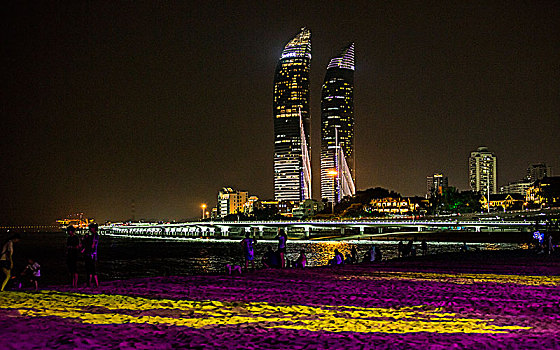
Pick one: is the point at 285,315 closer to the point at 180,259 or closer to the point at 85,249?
the point at 85,249

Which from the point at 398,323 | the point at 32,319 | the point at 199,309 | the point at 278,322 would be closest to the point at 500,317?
the point at 398,323

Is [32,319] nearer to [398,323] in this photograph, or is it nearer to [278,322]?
[278,322]

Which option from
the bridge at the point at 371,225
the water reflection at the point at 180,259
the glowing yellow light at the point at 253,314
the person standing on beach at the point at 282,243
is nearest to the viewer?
the glowing yellow light at the point at 253,314

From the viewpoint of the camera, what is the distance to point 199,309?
12.5 metres

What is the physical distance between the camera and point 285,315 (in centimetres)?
1179

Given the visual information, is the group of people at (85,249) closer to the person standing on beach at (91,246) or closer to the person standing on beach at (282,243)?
the person standing on beach at (91,246)

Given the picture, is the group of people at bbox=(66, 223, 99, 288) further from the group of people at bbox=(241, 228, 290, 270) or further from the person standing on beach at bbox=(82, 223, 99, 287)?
the group of people at bbox=(241, 228, 290, 270)

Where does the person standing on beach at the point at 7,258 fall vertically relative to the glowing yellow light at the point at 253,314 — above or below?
above

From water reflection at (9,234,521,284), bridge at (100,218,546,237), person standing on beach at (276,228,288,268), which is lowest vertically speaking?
water reflection at (9,234,521,284)

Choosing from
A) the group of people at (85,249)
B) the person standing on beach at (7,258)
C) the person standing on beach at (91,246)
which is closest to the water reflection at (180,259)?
the group of people at (85,249)

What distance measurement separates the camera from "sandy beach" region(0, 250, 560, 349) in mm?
9367

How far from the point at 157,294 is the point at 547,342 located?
9.10 m

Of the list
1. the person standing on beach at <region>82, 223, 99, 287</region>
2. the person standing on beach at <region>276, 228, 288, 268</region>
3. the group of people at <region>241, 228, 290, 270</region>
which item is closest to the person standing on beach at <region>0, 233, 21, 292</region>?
the person standing on beach at <region>82, 223, 99, 287</region>

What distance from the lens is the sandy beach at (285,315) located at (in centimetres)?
937
